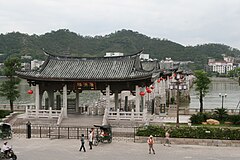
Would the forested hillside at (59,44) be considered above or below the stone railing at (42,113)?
above

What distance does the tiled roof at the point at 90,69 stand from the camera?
29609 millimetres

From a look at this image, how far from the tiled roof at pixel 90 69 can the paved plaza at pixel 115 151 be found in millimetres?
7508

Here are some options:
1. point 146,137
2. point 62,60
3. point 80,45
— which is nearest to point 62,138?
point 146,137

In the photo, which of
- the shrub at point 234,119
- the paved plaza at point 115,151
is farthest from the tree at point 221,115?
the paved plaza at point 115,151

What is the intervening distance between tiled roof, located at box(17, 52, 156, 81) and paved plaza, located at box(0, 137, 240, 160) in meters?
7.51

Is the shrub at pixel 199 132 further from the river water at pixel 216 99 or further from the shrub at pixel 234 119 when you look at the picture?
the river water at pixel 216 99

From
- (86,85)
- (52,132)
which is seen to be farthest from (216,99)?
(52,132)

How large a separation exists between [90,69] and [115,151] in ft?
41.5

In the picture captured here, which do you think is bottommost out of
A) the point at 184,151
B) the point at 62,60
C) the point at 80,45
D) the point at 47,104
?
the point at 184,151

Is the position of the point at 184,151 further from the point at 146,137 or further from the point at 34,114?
the point at 34,114

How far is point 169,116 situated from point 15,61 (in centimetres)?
1751

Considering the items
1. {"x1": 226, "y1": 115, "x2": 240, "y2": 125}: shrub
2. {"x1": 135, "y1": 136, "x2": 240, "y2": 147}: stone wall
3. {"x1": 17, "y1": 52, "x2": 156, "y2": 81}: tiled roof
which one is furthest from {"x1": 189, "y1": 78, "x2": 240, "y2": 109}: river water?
{"x1": 135, "y1": 136, "x2": 240, "y2": 147}: stone wall

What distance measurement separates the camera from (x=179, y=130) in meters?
23.1

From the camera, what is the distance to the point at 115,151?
20.4 meters
